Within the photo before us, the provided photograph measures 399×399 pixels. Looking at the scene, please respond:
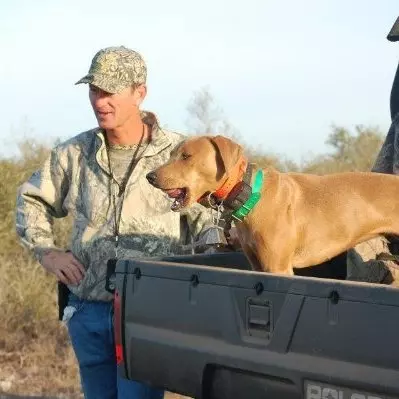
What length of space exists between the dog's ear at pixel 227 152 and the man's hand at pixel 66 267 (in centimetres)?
119

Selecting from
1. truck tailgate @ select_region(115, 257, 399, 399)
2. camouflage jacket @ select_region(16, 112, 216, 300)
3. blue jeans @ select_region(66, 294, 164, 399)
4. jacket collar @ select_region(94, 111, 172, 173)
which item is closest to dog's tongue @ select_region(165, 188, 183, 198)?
truck tailgate @ select_region(115, 257, 399, 399)

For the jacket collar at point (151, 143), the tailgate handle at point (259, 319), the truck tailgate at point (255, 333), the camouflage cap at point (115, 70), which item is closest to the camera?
the truck tailgate at point (255, 333)

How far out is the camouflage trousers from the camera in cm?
433

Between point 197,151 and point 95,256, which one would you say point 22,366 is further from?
point 197,151

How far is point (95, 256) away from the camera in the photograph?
4934 mm

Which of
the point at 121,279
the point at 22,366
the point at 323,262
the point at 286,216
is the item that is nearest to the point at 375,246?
A: the point at 323,262

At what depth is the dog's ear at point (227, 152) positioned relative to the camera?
13.2ft

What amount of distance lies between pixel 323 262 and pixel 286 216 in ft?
1.73

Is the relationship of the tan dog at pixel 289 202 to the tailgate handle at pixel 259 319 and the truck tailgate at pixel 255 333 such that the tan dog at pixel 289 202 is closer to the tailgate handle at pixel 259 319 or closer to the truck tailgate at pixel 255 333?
the truck tailgate at pixel 255 333

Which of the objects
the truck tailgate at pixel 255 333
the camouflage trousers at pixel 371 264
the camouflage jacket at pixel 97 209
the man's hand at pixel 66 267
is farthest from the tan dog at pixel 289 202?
the man's hand at pixel 66 267

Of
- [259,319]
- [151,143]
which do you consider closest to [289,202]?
[259,319]

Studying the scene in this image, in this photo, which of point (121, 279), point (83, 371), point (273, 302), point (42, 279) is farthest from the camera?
point (42, 279)

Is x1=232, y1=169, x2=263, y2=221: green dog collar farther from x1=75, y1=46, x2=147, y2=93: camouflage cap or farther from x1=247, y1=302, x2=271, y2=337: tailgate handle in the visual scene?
x1=75, y1=46, x2=147, y2=93: camouflage cap

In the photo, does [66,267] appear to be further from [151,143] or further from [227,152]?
[227,152]
